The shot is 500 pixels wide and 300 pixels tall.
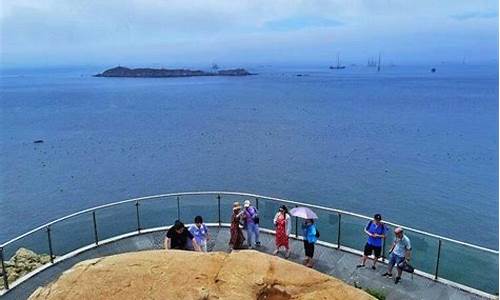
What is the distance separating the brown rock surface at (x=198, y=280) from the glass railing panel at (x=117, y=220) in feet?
22.4

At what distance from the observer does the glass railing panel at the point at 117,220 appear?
12.8 m

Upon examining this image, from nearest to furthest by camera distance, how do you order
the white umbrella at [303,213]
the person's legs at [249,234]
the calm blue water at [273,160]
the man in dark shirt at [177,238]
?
the man in dark shirt at [177,238]
the white umbrella at [303,213]
the person's legs at [249,234]
the calm blue water at [273,160]

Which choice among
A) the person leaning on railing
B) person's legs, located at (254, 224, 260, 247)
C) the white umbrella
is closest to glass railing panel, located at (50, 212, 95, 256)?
person's legs, located at (254, 224, 260, 247)

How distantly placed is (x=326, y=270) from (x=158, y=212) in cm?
535

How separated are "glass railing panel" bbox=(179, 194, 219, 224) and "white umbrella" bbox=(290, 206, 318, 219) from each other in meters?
3.05

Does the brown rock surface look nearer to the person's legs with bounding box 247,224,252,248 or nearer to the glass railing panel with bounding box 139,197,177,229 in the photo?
the person's legs with bounding box 247,224,252,248

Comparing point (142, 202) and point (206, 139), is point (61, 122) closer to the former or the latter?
point (206, 139)

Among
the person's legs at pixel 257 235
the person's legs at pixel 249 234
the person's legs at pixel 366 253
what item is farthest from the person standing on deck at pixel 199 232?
the person's legs at pixel 366 253

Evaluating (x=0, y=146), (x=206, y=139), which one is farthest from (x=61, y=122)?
(x=206, y=139)

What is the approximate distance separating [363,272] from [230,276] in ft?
18.7

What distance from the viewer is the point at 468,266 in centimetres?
1031

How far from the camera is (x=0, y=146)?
54.2 metres

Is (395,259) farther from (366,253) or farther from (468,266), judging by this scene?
(468,266)

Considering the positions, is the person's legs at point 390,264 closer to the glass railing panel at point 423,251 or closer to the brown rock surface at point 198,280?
the glass railing panel at point 423,251
